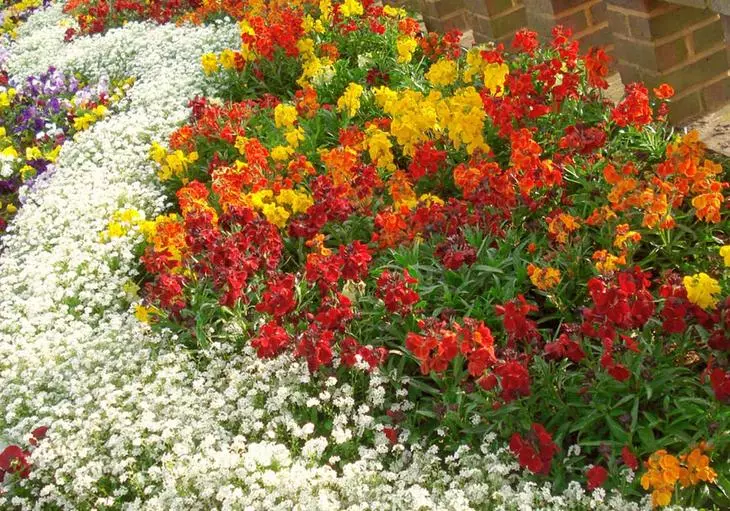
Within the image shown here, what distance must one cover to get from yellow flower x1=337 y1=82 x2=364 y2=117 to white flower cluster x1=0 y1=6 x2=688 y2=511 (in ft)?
4.38

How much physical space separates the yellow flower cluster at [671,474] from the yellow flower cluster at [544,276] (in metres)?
1.00

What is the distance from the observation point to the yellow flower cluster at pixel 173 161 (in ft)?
19.7

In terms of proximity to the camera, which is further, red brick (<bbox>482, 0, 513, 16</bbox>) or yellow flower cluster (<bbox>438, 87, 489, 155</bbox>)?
red brick (<bbox>482, 0, 513, 16</bbox>)

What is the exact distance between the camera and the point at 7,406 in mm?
4449

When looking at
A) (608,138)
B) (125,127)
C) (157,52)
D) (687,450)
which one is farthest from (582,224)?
(157,52)

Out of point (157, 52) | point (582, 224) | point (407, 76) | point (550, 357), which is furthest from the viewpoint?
point (157, 52)

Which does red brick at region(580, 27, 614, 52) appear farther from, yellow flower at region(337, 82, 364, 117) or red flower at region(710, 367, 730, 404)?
red flower at region(710, 367, 730, 404)

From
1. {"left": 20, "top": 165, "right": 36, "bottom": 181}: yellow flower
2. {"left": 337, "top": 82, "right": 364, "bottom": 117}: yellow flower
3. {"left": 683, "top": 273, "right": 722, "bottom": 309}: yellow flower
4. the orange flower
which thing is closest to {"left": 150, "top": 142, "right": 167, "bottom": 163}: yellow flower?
{"left": 337, "top": 82, "right": 364, "bottom": 117}: yellow flower

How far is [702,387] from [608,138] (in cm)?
199

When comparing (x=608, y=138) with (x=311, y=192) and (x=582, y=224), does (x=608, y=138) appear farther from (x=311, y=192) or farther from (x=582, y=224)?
(x=311, y=192)

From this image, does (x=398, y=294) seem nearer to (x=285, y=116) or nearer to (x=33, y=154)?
(x=285, y=116)

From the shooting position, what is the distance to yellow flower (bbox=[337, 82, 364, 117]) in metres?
5.83

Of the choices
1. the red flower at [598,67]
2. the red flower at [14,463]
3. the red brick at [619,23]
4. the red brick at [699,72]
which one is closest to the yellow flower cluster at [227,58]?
the red brick at [619,23]

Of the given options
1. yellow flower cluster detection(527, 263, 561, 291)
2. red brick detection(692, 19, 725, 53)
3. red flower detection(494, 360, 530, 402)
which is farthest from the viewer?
red brick detection(692, 19, 725, 53)
